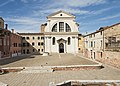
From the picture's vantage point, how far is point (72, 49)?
54344 mm

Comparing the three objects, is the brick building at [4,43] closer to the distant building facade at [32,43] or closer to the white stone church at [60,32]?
the distant building facade at [32,43]

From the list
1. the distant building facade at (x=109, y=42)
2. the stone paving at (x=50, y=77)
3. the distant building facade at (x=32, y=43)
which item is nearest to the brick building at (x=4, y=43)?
the distant building facade at (x=32, y=43)

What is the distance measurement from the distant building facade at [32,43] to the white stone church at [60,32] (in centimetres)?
263

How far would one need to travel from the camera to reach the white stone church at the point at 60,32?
53463mm

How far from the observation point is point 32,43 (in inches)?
2138

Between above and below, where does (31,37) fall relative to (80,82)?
above

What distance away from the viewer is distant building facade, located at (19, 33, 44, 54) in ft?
177

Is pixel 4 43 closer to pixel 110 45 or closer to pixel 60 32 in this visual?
pixel 110 45

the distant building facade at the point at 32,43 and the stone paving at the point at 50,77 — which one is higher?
the distant building facade at the point at 32,43

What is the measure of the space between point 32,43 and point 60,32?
1007 cm

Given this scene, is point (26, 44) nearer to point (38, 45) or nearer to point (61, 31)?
point (38, 45)

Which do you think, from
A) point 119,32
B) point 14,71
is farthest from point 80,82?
point 119,32

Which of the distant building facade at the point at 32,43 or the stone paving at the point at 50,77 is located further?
the distant building facade at the point at 32,43

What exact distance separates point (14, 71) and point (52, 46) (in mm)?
36190
